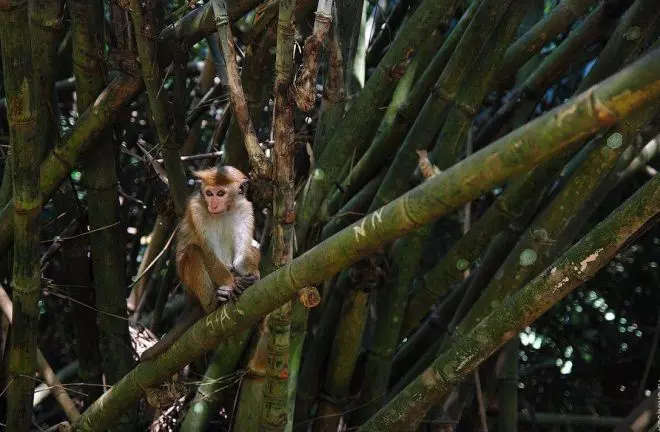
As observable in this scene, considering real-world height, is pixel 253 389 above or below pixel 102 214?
below

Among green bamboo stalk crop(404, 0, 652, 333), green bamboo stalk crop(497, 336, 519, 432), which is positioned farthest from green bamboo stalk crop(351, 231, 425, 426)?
green bamboo stalk crop(497, 336, 519, 432)

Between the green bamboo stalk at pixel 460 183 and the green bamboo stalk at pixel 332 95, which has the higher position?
the green bamboo stalk at pixel 332 95

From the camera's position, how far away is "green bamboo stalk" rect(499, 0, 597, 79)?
5.04m

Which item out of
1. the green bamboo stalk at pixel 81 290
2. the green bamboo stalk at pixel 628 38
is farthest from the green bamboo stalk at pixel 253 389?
the green bamboo stalk at pixel 628 38

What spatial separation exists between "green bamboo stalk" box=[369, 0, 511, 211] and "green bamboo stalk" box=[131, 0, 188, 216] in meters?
1.11

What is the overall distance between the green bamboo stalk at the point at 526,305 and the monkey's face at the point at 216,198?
1.54 metres

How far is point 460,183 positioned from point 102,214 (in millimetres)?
2970

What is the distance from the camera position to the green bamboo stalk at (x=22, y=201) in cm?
375

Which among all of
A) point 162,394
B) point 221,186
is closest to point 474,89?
point 221,186

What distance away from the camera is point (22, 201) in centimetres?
415

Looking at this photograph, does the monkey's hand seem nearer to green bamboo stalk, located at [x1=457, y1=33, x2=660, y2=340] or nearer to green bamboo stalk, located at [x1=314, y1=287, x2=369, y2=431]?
green bamboo stalk, located at [x1=314, y1=287, x2=369, y2=431]

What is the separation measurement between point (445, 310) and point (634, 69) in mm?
3851

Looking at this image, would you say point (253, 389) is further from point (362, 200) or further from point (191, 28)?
point (191, 28)

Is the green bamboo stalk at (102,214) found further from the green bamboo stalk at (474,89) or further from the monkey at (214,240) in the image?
the green bamboo stalk at (474,89)
